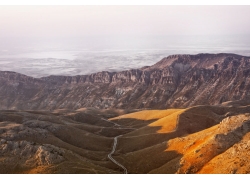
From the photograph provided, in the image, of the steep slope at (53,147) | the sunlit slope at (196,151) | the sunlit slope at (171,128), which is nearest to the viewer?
the sunlit slope at (196,151)

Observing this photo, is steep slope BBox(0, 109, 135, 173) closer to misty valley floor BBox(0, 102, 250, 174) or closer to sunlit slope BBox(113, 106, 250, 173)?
misty valley floor BBox(0, 102, 250, 174)

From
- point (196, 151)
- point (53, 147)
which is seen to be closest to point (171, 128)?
point (196, 151)

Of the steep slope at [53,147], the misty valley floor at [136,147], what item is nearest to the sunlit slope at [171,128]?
the misty valley floor at [136,147]

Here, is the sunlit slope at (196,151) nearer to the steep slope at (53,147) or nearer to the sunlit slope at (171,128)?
the sunlit slope at (171,128)

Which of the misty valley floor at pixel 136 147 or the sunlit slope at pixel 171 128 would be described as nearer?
the misty valley floor at pixel 136 147

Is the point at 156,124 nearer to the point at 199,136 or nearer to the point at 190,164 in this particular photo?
the point at 199,136

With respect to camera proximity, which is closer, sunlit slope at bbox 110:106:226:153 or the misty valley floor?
the misty valley floor

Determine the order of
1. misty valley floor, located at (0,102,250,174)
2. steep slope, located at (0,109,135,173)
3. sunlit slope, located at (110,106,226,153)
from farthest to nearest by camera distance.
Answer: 1. sunlit slope, located at (110,106,226,153)
2. steep slope, located at (0,109,135,173)
3. misty valley floor, located at (0,102,250,174)

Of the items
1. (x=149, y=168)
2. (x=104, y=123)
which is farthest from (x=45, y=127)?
(x=149, y=168)

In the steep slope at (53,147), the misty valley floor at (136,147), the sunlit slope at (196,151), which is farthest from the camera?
the steep slope at (53,147)

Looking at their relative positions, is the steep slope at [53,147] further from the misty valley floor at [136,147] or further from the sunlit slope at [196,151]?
the sunlit slope at [196,151]

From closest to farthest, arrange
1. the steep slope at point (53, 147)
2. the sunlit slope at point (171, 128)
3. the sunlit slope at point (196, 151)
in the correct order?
1. the sunlit slope at point (196, 151)
2. the steep slope at point (53, 147)
3. the sunlit slope at point (171, 128)

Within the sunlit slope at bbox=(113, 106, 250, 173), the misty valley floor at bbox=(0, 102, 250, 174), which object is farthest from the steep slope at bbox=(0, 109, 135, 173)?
the sunlit slope at bbox=(113, 106, 250, 173)
